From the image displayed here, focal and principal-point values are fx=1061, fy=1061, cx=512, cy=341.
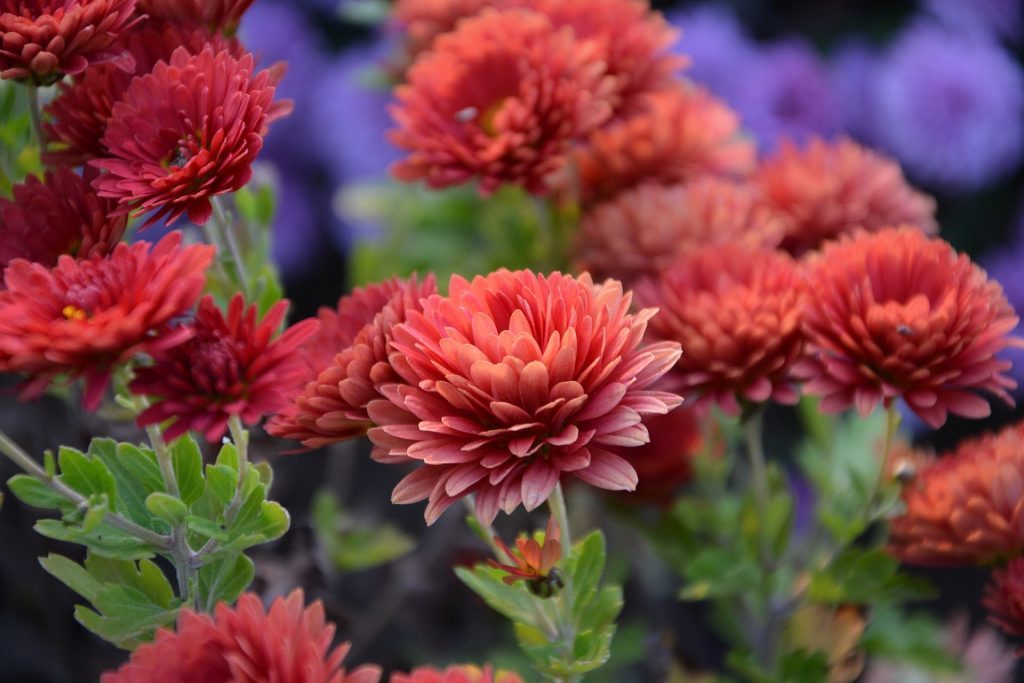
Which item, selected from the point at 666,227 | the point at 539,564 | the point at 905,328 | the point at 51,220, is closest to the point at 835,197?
the point at 666,227

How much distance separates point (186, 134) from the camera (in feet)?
1.62

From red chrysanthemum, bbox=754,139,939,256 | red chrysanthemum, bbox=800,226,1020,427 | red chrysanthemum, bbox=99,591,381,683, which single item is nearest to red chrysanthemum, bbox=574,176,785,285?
red chrysanthemum, bbox=754,139,939,256

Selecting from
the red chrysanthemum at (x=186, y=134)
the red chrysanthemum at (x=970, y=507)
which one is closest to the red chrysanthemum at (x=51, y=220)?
the red chrysanthemum at (x=186, y=134)

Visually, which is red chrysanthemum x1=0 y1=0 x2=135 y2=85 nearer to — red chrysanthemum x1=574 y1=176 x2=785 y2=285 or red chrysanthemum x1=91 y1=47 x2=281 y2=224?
red chrysanthemum x1=91 y1=47 x2=281 y2=224

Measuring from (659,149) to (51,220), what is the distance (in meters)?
0.44

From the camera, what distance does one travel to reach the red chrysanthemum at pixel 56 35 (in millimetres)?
471

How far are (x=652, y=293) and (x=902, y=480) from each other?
18cm

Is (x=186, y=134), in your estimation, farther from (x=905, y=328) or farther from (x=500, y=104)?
(x=905, y=328)

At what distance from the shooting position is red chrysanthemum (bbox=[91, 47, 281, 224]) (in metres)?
0.47

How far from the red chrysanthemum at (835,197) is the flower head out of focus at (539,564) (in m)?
0.35

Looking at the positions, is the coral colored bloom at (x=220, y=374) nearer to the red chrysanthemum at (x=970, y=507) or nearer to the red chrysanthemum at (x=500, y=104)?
the red chrysanthemum at (x=500, y=104)

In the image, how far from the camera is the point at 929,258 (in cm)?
55

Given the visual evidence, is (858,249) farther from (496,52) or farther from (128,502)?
(128,502)

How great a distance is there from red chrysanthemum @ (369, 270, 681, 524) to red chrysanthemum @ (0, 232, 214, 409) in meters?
0.09
